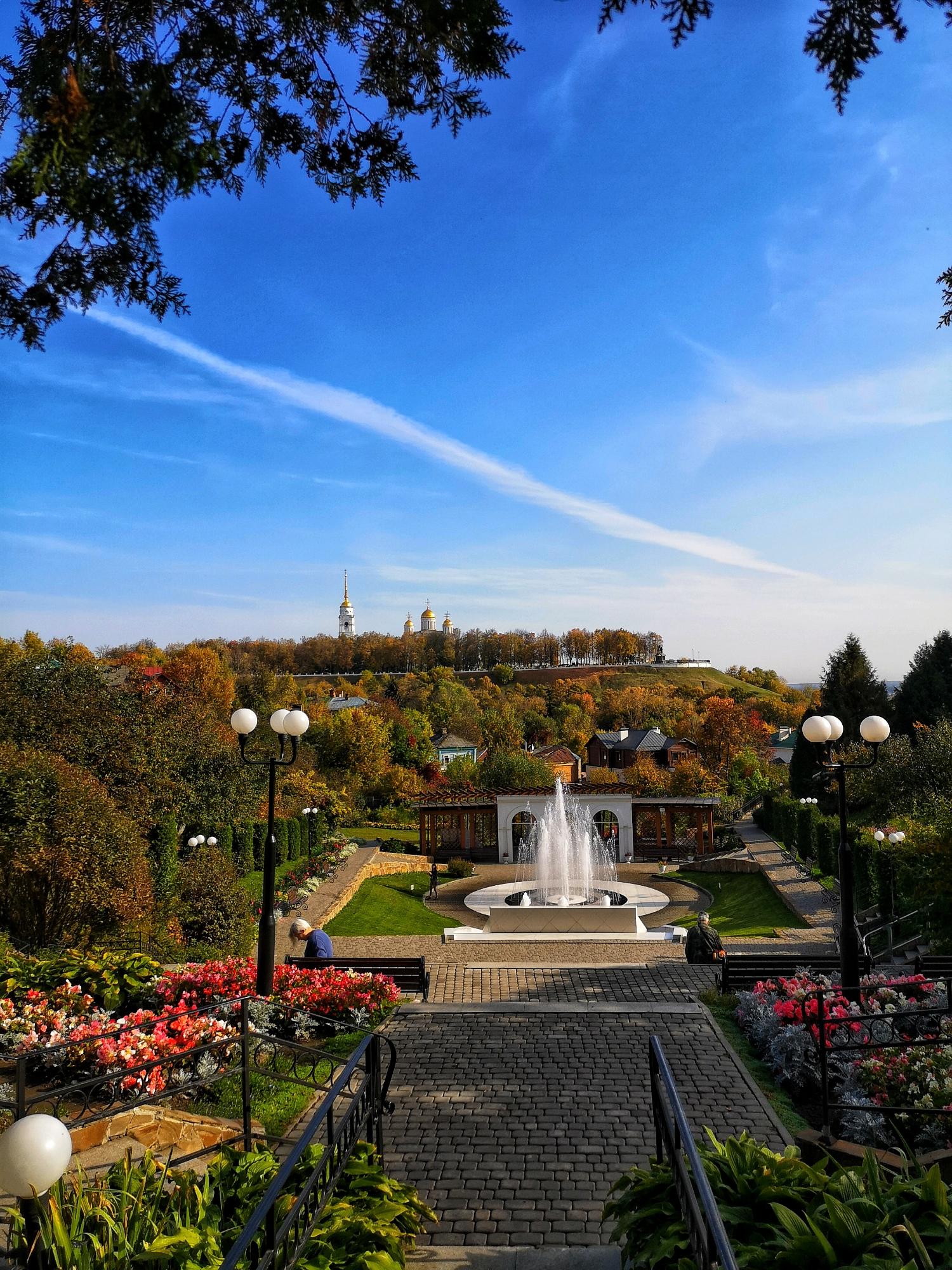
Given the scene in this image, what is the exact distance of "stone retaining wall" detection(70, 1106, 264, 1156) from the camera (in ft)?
19.9

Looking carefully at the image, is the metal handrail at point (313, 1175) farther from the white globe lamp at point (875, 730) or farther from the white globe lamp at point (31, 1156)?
the white globe lamp at point (875, 730)

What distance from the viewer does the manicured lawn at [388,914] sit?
20953 millimetres

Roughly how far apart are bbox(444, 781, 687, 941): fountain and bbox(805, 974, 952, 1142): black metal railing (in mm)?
9675

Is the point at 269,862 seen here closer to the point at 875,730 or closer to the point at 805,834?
the point at 875,730

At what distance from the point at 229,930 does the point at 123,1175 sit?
43.6 ft

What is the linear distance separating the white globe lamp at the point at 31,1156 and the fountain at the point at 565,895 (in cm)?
1491

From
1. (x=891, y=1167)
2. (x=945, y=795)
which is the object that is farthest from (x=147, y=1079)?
(x=945, y=795)

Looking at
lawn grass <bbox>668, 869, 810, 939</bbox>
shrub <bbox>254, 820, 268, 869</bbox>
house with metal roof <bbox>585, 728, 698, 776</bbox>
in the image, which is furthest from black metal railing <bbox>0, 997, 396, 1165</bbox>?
house with metal roof <bbox>585, 728, 698, 776</bbox>

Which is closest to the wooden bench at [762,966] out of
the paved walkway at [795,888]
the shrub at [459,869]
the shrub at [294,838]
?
the paved walkway at [795,888]

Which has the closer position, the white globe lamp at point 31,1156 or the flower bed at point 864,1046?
the white globe lamp at point 31,1156

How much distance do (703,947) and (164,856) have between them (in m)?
12.4

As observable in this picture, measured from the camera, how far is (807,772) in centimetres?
3703

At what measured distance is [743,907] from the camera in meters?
23.6

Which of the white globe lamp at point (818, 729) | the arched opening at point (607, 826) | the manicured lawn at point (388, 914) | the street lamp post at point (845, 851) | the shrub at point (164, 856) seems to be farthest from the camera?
the arched opening at point (607, 826)
